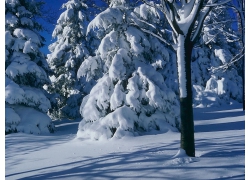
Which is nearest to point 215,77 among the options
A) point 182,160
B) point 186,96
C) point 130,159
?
point 186,96

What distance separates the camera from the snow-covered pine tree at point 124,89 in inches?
364

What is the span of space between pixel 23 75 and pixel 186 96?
10.4 meters

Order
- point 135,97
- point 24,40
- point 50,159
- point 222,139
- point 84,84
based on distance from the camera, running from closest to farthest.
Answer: point 50,159 → point 222,139 → point 135,97 → point 24,40 → point 84,84

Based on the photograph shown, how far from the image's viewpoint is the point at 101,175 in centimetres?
512

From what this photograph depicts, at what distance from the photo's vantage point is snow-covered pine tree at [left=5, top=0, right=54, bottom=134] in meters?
12.0

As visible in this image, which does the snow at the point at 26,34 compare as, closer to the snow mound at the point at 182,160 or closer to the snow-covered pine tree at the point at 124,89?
the snow-covered pine tree at the point at 124,89

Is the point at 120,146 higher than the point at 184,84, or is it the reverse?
the point at 184,84

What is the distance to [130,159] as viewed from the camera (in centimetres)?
611

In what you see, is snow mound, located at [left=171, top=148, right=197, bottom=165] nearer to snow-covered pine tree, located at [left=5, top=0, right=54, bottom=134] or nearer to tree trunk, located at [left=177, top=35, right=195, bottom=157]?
tree trunk, located at [left=177, top=35, right=195, bottom=157]

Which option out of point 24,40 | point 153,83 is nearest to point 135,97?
point 153,83

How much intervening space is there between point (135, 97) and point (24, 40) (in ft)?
25.8

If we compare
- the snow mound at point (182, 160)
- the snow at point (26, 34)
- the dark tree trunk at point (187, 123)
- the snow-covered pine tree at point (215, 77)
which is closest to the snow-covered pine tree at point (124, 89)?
the dark tree trunk at point (187, 123)

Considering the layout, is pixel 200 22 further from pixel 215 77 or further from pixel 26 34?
pixel 215 77

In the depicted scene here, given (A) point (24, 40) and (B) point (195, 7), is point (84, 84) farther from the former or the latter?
(B) point (195, 7)
